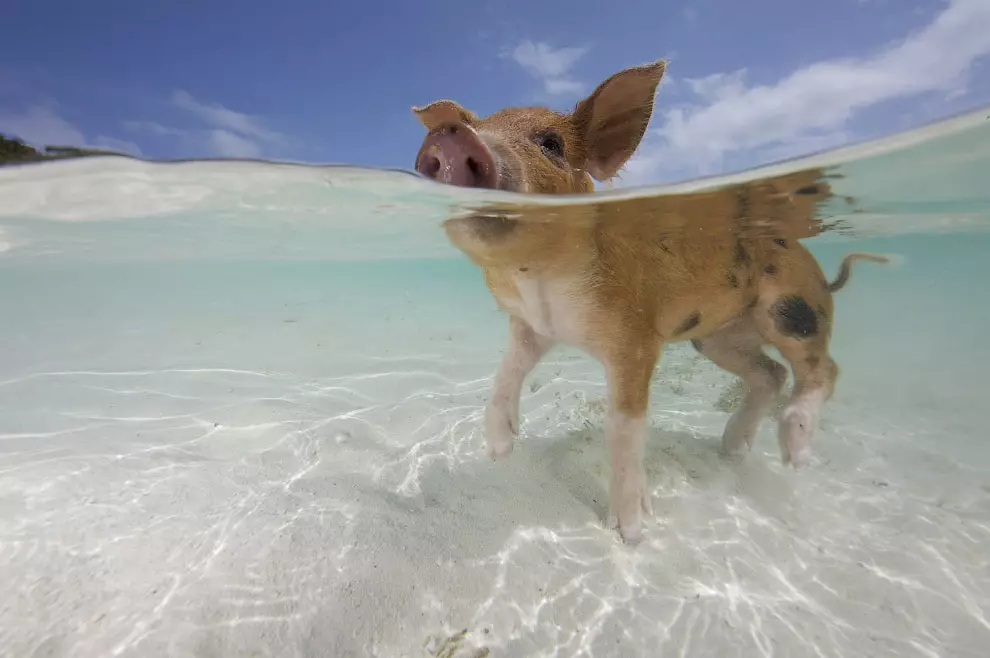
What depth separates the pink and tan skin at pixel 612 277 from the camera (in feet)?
8.96

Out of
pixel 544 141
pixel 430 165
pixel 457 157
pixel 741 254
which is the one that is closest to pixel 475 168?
pixel 457 157

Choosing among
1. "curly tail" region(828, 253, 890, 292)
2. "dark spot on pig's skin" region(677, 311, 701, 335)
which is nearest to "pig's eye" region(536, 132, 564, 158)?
"dark spot on pig's skin" region(677, 311, 701, 335)

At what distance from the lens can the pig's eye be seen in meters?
2.88

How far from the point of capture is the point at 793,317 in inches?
148

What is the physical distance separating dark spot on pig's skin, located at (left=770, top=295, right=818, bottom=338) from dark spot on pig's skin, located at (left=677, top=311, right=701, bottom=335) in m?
0.74

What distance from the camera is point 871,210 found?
293 inches

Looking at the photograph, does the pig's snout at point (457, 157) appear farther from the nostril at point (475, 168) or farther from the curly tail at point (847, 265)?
the curly tail at point (847, 265)

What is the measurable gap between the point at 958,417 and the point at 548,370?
5501 millimetres

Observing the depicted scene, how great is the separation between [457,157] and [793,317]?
2993mm

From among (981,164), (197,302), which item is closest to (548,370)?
(981,164)

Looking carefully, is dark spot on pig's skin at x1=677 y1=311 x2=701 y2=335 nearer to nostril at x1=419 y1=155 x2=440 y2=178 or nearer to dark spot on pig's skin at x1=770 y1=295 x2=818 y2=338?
dark spot on pig's skin at x1=770 y1=295 x2=818 y2=338

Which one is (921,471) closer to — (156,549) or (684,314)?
(684,314)

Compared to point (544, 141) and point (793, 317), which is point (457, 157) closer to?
point (544, 141)

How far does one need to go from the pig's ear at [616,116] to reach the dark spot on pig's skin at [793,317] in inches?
70.7
